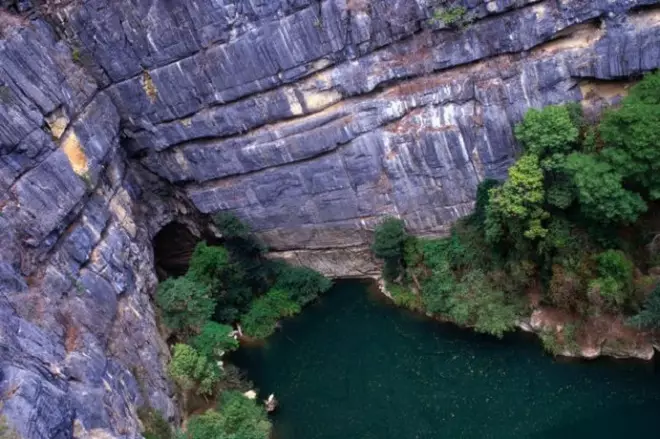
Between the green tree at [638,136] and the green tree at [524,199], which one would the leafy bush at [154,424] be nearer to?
the green tree at [524,199]

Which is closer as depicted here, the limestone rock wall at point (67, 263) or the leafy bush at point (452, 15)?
the limestone rock wall at point (67, 263)

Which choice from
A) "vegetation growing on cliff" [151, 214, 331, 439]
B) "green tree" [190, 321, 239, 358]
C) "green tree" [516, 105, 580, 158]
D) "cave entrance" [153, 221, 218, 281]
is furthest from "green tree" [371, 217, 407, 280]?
"cave entrance" [153, 221, 218, 281]

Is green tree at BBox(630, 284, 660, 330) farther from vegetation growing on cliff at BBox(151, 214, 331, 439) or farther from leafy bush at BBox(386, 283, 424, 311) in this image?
vegetation growing on cliff at BBox(151, 214, 331, 439)

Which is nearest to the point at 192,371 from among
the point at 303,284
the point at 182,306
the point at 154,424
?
the point at 154,424

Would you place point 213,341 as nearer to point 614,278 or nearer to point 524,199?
point 524,199

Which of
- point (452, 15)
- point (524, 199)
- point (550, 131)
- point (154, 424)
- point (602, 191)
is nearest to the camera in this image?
point (602, 191)

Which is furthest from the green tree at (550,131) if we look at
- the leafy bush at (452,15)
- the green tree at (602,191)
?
the leafy bush at (452,15)

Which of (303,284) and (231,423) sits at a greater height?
(231,423)
